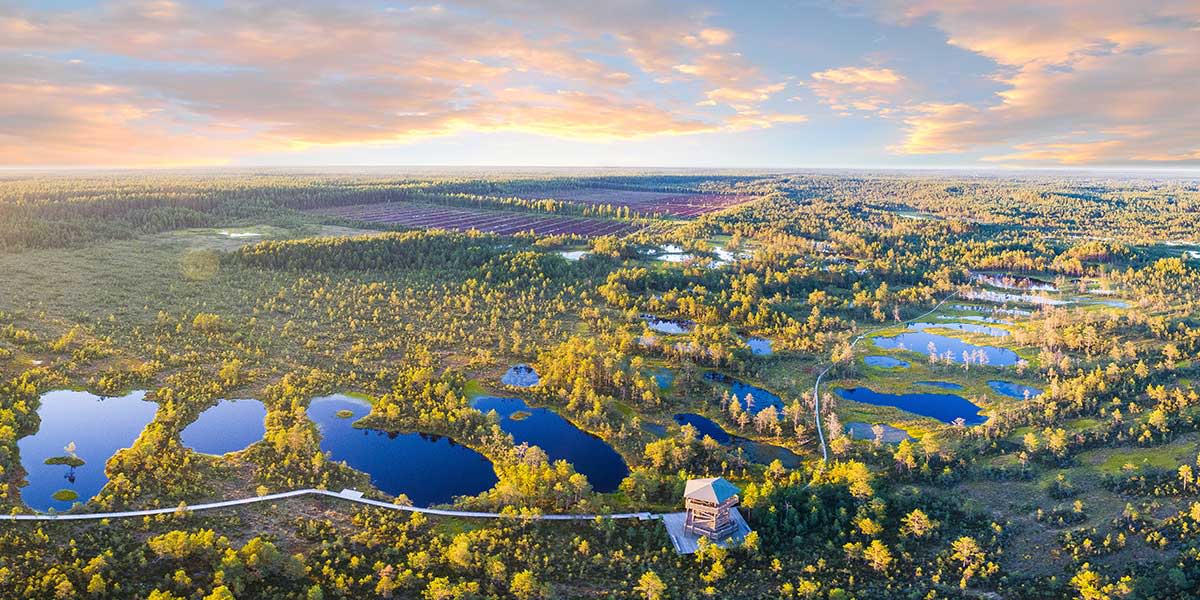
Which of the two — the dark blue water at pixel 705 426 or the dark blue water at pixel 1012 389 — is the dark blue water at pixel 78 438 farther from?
the dark blue water at pixel 1012 389

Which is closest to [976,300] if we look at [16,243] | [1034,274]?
[1034,274]

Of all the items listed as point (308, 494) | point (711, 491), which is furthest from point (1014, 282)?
point (308, 494)

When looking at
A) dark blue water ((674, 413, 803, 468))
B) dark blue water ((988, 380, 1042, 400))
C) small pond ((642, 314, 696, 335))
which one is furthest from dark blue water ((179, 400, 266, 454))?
dark blue water ((988, 380, 1042, 400))

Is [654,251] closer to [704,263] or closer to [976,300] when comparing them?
[704,263]

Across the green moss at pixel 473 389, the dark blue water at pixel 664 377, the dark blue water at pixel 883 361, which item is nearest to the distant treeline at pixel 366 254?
the green moss at pixel 473 389

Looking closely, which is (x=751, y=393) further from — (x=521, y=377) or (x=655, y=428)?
(x=521, y=377)

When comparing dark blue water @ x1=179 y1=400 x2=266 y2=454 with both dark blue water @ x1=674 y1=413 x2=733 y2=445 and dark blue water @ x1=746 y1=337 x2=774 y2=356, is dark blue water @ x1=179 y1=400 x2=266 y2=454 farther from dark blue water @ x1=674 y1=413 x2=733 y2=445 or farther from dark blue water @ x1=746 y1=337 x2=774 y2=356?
dark blue water @ x1=746 y1=337 x2=774 y2=356
